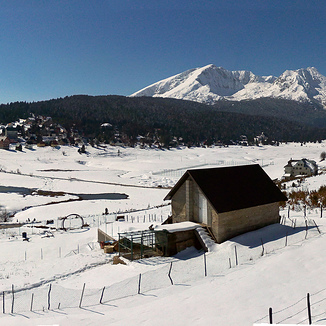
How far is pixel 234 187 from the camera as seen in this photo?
19906 mm

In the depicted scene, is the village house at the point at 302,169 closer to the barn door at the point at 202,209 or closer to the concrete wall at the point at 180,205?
the concrete wall at the point at 180,205

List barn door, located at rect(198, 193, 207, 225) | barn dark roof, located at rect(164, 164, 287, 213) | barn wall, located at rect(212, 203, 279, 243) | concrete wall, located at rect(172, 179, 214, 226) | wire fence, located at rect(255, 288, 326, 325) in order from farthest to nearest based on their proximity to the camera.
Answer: concrete wall, located at rect(172, 179, 214, 226), barn door, located at rect(198, 193, 207, 225), barn dark roof, located at rect(164, 164, 287, 213), barn wall, located at rect(212, 203, 279, 243), wire fence, located at rect(255, 288, 326, 325)

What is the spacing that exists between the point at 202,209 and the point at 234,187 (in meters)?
2.53

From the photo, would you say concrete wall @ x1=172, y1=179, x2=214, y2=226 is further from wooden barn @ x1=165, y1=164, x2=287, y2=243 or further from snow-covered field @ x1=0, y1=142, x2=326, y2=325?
snow-covered field @ x1=0, y1=142, x2=326, y2=325

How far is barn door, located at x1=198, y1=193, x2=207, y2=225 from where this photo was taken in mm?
19203

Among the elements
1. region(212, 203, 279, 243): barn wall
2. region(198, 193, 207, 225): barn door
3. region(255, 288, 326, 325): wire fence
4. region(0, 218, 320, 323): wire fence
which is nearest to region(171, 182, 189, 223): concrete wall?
region(198, 193, 207, 225): barn door

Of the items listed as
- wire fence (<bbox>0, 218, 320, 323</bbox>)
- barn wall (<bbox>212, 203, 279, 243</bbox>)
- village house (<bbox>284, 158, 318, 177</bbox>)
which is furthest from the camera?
village house (<bbox>284, 158, 318, 177</bbox>)

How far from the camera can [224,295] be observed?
11328mm

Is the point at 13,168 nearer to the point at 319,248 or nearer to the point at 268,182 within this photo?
the point at 268,182

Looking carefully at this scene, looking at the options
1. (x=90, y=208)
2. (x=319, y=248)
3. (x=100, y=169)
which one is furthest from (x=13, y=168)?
(x=319, y=248)

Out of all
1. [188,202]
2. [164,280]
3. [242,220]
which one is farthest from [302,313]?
[188,202]

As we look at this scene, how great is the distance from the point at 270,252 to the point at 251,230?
3.86 meters

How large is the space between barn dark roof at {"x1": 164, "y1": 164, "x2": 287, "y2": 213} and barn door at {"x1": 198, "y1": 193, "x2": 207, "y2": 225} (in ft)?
2.64

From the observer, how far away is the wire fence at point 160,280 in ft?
41.8
